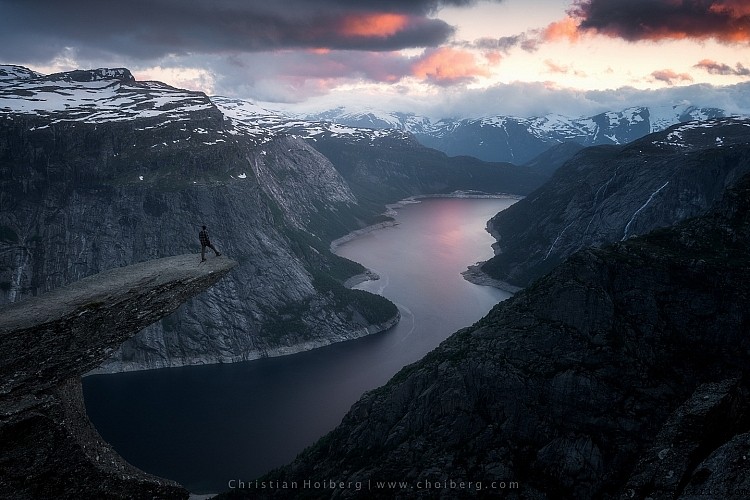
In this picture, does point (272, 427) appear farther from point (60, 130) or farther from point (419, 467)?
point (60, 130)

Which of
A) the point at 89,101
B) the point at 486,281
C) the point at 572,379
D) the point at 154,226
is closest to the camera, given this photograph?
the point at 572,379

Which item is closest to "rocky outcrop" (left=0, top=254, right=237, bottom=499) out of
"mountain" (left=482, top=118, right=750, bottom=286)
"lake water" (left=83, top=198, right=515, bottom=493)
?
"lake water" (left=83, top=198, right=515, bottom=493)

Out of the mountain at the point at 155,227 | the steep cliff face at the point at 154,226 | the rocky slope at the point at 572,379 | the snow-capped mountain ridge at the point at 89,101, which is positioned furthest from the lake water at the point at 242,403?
A: the snow-capped mountain ridge at the point at 89,101

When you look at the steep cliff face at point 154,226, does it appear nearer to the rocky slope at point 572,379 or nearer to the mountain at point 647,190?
the mountain at point 647,190

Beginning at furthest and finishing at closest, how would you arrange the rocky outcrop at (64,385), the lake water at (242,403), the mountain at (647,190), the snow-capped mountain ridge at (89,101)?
1. the snow-capped mountain ridge at (89,101)
2. the mountain at (647,190)
3. the lake water at (242,403)
4. the rocky outcrop at (64,385)

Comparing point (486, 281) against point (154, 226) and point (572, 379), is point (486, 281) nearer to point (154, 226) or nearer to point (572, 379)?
point (154, 226)

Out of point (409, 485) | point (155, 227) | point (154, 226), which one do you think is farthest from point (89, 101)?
point (409, 485)
